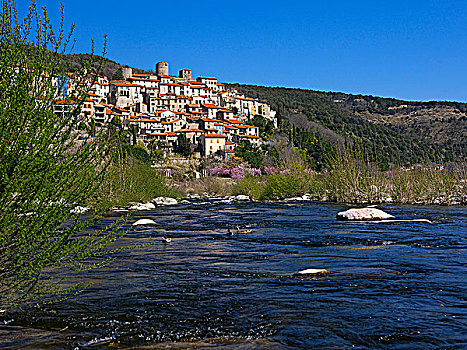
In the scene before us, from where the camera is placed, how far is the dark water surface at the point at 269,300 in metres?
5.04

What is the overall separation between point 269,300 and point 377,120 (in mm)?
118968

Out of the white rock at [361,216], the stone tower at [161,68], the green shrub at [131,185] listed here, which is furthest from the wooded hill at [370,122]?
the white rock at [361,216]

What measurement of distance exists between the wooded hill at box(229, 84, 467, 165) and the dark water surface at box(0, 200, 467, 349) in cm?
6107

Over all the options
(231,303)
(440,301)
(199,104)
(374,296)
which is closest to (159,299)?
(231,303)

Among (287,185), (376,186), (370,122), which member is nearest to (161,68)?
(370,122)

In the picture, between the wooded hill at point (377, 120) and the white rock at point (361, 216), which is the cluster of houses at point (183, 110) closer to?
the wooded hill at point (377, 120)

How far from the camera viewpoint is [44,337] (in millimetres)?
5137

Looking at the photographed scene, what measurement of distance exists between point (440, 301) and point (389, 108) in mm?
129622

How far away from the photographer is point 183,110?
355 ft

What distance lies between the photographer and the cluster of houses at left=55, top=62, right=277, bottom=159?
291 ft

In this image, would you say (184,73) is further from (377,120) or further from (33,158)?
(33,158)

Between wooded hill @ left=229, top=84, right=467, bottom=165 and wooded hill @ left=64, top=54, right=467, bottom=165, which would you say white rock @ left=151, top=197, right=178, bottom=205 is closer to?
wooded hill @ left=64, top=54, right=467, bottom=165

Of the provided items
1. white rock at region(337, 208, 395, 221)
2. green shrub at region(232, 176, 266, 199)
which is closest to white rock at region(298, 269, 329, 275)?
white rock at region(337, 208, 395, 221)

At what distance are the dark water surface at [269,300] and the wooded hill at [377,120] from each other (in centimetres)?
6107
